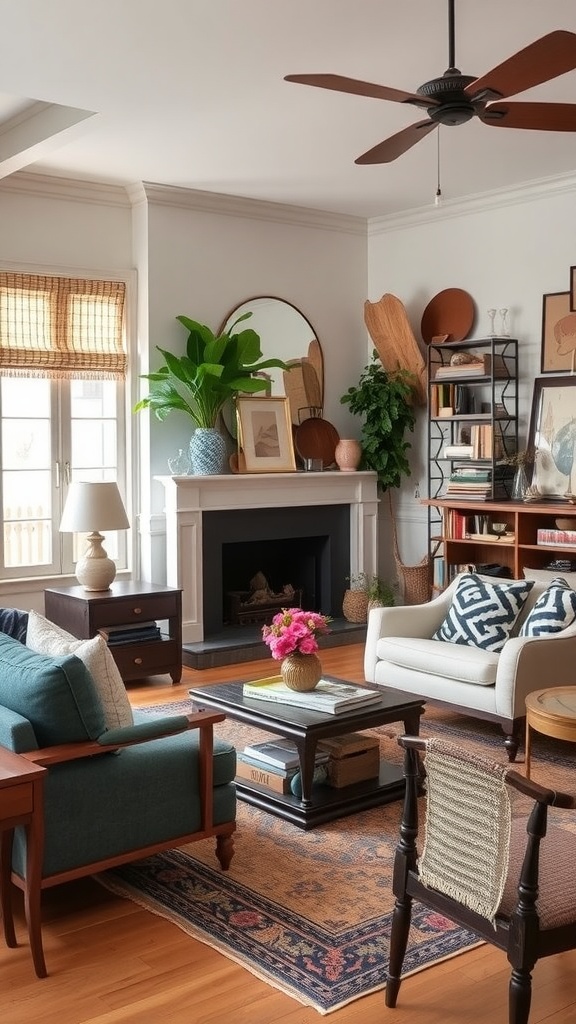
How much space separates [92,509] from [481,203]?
136 inches

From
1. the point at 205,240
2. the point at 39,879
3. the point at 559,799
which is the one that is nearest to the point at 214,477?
the point at 205,240

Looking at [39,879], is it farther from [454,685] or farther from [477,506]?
[477,506]

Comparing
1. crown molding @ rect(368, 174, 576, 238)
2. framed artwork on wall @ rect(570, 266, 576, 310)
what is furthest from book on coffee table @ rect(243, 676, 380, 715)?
crown molding @ rect(368, 174, 576, 238)

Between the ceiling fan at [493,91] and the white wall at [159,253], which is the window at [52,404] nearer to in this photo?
the white wall at [159,253]

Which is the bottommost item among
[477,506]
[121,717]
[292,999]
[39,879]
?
[292,999]

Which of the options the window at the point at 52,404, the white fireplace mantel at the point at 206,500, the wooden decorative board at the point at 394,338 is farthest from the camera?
the wooden decorative board at the point at 394,338

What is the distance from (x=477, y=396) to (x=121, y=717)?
455 centimetres

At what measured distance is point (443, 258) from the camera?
740 centimetres

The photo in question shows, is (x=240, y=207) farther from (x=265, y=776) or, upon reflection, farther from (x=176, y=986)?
(x=176, y=986)

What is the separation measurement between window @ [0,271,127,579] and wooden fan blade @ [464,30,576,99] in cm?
385

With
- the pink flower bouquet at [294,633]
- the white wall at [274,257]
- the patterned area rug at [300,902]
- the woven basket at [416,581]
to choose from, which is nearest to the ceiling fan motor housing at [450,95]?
the pink flower bouquet at [294,633]

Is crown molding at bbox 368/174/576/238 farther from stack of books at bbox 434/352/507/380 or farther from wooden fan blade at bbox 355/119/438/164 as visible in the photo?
wooden fan blade at bbox 355/119/438/164

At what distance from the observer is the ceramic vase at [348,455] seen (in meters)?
7.55

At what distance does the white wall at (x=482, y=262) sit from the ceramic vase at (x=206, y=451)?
67.8 inches
